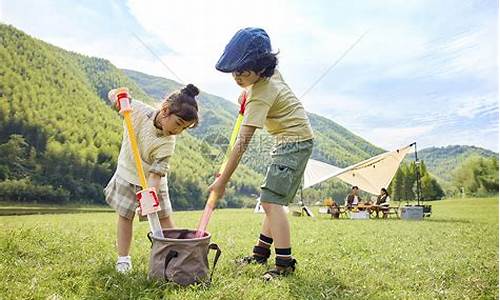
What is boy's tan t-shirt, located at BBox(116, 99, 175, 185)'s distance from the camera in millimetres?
1662

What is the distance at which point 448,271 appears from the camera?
1704mm

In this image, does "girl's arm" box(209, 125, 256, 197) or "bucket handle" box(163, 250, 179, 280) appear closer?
"bucket handle" box(163, 250, 179, 280)

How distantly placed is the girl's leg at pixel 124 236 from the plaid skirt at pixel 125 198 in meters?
0.02

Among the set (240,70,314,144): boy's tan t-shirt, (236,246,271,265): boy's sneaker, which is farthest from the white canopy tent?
(240,70,314,144): boy's tan t-shirt

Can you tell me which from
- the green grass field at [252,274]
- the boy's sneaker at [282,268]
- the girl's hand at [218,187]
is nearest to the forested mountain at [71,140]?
the green grass field at [252,274]

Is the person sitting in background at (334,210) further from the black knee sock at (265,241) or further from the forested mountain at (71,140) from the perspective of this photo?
the black knee sock at (265,241)

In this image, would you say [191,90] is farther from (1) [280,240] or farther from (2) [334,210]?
(2) [334,210]

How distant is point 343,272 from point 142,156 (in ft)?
2.81

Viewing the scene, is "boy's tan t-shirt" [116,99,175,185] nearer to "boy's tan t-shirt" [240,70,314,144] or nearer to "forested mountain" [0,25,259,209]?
"boy's tan t-shirt" [240,70,314,144]

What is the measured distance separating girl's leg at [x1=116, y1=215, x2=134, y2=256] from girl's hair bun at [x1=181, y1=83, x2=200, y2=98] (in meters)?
0.51

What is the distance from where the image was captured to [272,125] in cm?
169

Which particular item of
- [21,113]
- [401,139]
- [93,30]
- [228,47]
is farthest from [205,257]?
[21,113]

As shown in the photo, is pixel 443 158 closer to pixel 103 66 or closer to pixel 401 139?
pixel 401 139

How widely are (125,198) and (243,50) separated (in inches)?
27.2
